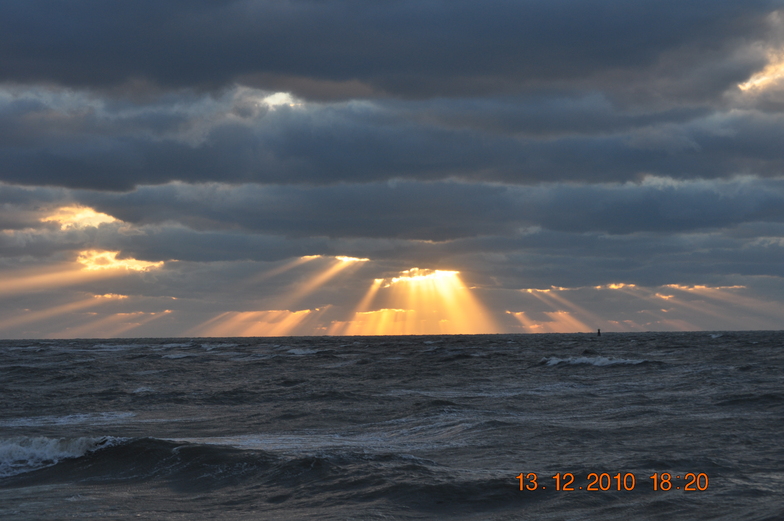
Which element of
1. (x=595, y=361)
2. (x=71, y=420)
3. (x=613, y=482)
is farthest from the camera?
(x=595, y=361)

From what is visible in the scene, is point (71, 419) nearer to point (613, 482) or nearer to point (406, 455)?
point (406, 455)

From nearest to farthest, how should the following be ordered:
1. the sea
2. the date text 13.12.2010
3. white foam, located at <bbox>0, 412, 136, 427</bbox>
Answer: the sea < the date text 13.12.2010 < white foam, located at <bbox>0, 412, 136, 427</bbox>

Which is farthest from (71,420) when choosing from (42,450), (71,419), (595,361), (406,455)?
(595,361)

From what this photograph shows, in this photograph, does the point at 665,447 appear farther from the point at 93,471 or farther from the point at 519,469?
the point at 93,471

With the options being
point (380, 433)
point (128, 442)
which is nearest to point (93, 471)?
point (128, 442)

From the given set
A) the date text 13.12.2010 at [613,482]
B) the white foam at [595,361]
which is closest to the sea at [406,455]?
the date text 13.12.2010 at [613,482]

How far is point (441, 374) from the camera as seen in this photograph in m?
51.0

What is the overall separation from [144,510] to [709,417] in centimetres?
1843

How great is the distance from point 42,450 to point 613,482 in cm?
1568

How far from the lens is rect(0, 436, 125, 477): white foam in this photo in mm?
18562

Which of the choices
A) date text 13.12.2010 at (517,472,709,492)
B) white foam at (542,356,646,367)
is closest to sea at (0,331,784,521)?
date text 13.12.2010 at (517,472,709,492)

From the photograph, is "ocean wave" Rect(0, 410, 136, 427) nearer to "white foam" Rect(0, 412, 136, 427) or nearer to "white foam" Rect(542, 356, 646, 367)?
"white foam" Rect(0, 412, 136, 427)

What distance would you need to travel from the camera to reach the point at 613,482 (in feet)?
46.2

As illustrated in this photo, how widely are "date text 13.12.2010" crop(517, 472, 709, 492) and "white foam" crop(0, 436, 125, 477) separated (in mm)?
12458
